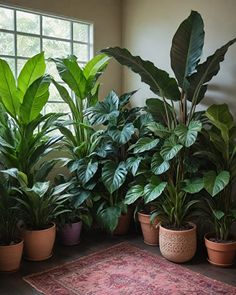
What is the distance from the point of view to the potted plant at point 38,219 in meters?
2.69

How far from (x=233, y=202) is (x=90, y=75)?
169 cm

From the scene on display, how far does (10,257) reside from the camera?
259 cm

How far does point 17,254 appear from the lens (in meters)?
2.62

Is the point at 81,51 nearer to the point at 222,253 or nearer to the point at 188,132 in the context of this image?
the point at 188,132

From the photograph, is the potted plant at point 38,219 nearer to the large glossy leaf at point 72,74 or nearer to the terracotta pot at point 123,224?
the terracotta pot at point 123,224

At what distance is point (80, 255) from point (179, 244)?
33.4 inches

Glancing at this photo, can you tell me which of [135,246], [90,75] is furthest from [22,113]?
[135,246]

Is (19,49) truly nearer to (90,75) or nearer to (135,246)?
(90,75)

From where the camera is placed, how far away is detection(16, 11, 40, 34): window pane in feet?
10.3

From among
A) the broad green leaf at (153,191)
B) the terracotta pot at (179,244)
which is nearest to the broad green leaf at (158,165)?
the broad green leaf at (153,191)

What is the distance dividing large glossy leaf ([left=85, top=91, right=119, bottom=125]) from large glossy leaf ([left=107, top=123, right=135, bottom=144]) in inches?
4.8

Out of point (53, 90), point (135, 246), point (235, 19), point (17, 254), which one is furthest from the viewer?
point (53, 90)

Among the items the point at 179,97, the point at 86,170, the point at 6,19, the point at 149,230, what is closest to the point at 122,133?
the point at 86,170

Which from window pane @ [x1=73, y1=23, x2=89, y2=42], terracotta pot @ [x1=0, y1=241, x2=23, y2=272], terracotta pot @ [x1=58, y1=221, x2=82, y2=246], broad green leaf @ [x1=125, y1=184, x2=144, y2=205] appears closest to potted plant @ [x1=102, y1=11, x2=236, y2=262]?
broad green leaf @ [x1=125, y1=184, x2=144, y2=205]
